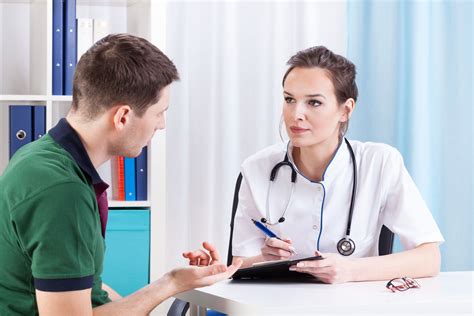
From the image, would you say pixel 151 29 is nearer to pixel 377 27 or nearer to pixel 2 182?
pixel 377 27

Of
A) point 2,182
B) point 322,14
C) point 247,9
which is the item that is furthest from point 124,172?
point 2,182

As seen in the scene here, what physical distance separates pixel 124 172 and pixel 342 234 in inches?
40.4

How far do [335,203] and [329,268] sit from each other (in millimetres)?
412

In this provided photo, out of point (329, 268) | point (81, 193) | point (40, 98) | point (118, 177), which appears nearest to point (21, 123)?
point (40, 98)

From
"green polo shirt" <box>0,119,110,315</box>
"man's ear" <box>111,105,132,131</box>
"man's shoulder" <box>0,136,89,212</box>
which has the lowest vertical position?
"green polo shirt" <box>0,119,110,315</box>

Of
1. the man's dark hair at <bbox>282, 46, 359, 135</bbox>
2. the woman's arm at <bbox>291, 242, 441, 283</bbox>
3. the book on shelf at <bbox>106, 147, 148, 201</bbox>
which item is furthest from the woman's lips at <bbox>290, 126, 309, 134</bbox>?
the book on shelf at <bbox>106, 147, 148, 201</bbox>

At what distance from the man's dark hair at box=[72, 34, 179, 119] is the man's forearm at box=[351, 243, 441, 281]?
0.67 meters

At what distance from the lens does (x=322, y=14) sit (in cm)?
330

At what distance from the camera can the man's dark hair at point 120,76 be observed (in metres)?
1.43

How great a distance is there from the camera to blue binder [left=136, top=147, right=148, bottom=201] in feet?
9.30

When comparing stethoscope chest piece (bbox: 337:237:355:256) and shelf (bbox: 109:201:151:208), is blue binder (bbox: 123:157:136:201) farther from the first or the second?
stethoscope chest piece (bbox: 337:237:355:256)

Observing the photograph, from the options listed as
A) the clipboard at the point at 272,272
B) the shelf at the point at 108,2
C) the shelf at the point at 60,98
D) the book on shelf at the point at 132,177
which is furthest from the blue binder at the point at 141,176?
the clipboard at the point at 272,272

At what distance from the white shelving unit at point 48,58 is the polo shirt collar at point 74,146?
4.36 feet

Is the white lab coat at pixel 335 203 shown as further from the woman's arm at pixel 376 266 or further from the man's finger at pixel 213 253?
the man's finger at pixel 213 253
